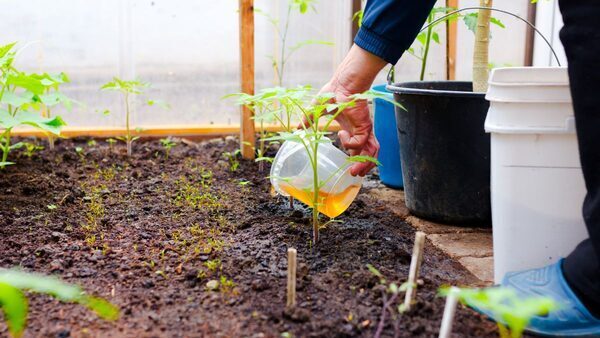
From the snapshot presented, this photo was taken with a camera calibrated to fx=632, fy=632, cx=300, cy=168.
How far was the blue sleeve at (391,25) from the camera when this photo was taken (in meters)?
1.61

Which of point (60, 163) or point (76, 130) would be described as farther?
point (76, 130)

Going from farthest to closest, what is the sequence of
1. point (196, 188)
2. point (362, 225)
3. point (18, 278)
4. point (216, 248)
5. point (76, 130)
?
1. point (76, 130)
2. point (196, 188)
3. point (362, 225)
4. point (216, 248)
5. point (18, 278)

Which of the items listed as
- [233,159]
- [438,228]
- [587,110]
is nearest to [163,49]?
[233,159]

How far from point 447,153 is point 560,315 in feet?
2.69

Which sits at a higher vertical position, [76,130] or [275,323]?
[76,130]

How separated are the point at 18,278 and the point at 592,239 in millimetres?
1020

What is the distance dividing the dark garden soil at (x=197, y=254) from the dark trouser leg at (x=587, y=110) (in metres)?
0.22

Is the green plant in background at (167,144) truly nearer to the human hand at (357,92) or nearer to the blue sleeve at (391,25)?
the human hand at (357,92)

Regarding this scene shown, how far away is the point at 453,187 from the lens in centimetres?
204

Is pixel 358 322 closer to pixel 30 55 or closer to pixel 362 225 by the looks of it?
pixel 362 225

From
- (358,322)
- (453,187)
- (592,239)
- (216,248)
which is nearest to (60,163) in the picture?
(216,248)

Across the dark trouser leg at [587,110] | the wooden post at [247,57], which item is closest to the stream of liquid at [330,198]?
the dark trouser leg at [587,110]

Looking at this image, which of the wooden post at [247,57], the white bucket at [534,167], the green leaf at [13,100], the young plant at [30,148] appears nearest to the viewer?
the white bucket at [534,167]

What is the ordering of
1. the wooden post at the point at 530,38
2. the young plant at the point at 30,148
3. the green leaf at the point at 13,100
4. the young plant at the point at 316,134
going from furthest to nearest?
the wooden post at the point at 530,38, the young plant at the point at 30,148, the green leaf at the point at 13,100, the young plant at the point at 316,134
